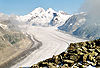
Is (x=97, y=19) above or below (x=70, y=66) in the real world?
above

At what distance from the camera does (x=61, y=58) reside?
82.5ft

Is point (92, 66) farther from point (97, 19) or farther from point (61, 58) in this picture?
point (97, 19)

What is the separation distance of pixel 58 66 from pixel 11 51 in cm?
8092

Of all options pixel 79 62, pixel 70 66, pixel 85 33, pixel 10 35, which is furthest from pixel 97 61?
pixel 85 33

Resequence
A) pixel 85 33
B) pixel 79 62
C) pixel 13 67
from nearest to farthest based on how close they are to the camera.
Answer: pixel 79 62
pixel 13 67
pixel 85 33

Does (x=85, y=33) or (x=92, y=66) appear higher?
(x=85, y=33)

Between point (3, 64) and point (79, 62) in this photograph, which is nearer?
point (79, 62)

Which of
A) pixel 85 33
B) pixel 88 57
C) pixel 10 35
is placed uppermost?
pixel 85 33

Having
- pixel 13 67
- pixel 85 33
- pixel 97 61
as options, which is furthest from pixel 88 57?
pixel 85 33

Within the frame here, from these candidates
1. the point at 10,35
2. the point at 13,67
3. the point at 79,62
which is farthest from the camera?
the point at 10,35

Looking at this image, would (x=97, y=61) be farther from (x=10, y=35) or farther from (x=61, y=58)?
(x=10, y=35)

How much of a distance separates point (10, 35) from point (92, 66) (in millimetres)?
114590

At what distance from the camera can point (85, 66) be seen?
22.1 m

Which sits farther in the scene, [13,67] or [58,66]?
[13,67]
